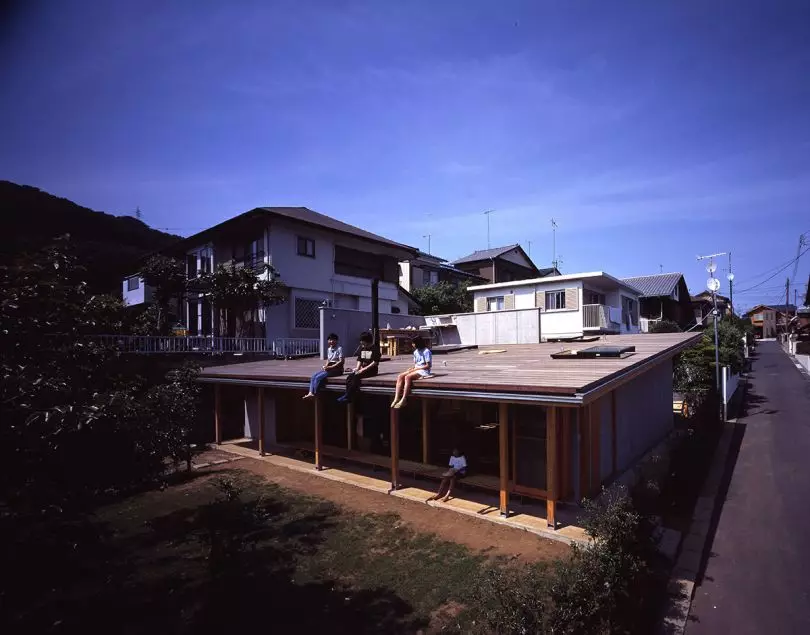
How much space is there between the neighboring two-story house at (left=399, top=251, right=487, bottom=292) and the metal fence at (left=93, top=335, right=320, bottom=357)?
18.1 meters

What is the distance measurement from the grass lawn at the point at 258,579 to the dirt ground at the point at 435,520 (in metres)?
0.37

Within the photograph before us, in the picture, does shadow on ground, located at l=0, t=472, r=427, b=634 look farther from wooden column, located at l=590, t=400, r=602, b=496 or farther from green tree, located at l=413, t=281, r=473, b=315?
green tree, located at l=413, t=281, r=473, b=315

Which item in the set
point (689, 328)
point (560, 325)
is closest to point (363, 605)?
point (560, 325)

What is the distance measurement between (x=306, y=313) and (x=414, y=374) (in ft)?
A: 49.5

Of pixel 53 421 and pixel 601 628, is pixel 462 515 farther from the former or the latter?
pixel 53 421

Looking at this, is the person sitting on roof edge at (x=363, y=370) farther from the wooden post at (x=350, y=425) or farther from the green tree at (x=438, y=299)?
the green tree at (x=438, y=299)

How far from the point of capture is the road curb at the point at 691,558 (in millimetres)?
5855

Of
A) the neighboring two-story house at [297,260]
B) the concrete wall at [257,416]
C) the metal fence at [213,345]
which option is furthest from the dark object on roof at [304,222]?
the concrete wall at [257,416]

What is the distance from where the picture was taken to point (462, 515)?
8.57 metres

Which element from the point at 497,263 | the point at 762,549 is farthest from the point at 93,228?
the point at 762,549

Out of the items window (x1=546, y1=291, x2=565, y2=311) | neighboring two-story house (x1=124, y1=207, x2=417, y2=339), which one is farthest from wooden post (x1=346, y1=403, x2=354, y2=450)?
window (x1=546, y1=291, x2=565, y2=311)

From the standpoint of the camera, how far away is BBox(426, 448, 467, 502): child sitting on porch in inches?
366

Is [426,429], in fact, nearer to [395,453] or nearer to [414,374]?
[395,453]

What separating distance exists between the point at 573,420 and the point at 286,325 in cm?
1648
